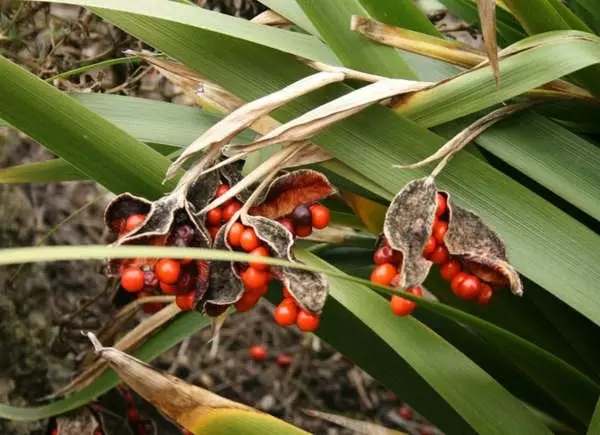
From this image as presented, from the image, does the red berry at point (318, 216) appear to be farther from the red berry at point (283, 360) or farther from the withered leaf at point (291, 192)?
the red berry at point (283, 360)

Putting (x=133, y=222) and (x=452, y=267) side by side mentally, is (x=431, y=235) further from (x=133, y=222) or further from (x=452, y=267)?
(x=133, y=222)

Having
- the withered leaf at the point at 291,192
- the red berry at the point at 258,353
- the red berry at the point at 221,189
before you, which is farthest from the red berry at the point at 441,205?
the red berry at the point at 258,353

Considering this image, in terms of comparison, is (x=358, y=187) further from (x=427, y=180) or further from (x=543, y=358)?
(x=543, y=358)

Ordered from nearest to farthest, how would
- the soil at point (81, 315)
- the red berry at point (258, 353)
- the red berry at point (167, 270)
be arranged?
1. the red berry at point (167, 270)
2. the soil at point (81, 315)
3. the red berry at point (258, 353)

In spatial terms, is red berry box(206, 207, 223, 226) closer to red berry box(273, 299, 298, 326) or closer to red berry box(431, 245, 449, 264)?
red berry box(273, 299, 298, 326)

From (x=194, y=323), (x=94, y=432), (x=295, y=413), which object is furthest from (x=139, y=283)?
(x=295, y=413)
